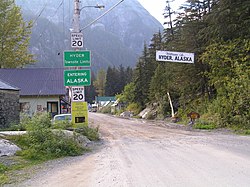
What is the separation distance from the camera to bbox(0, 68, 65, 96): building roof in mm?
38594

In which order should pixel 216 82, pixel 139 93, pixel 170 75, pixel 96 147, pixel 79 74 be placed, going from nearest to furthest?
pixel 96 147 < pixel 79 74 < pixel 216 82 < pixel 170 75 < pixel 139 93

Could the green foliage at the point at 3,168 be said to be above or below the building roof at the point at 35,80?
below

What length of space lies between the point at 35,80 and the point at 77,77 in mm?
25246

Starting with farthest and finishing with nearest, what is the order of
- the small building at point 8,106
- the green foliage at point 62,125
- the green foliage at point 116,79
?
the green foliage at point 116,79 < the small building at point 8,106 < the green foliage at point 62,125

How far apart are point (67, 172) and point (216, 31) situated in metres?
21.8

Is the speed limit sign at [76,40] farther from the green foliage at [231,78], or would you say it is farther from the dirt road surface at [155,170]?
the green foliage at [231,78]

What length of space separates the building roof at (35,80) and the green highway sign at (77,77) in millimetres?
21156

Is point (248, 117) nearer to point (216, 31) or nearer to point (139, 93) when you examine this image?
point (216, 31)

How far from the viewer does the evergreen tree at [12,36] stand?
44312 mm

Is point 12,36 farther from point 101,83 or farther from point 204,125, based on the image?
point 101,83

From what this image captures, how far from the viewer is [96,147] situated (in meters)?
15.1

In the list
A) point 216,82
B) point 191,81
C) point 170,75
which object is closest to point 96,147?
point 216,82

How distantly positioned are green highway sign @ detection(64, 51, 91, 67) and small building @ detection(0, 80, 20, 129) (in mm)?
7790

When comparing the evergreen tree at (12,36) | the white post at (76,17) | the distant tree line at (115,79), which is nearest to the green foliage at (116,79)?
the distant tree line at (115,79)
